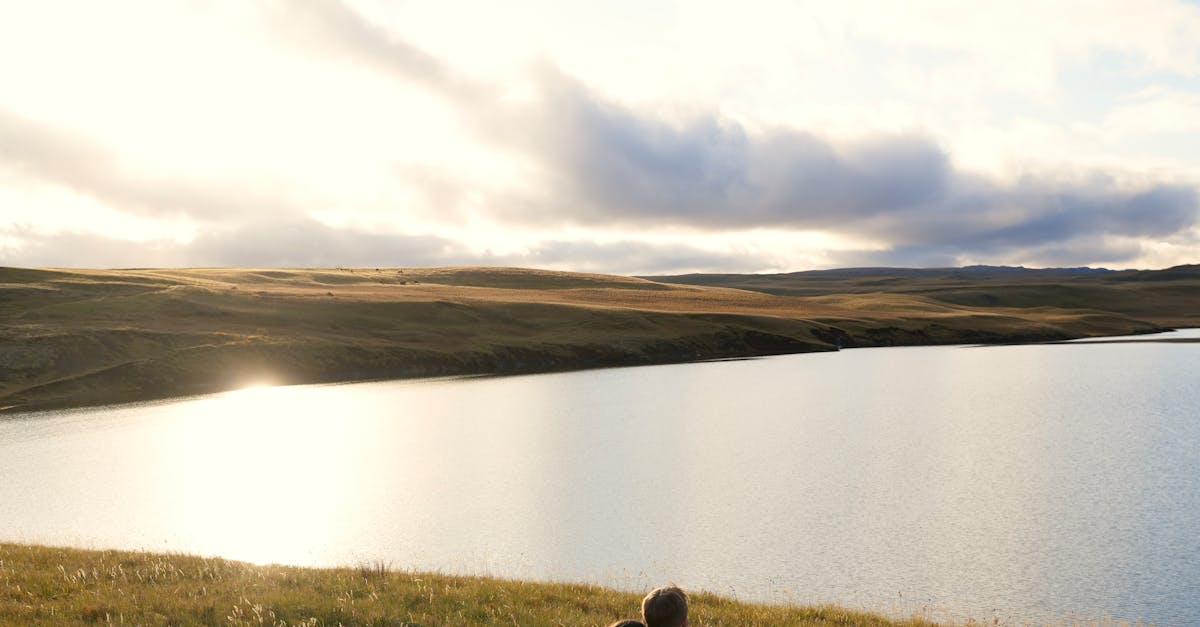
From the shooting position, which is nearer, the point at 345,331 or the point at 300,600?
the point at 300,600

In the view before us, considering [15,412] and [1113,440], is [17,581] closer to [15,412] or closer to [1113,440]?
[1113,440]

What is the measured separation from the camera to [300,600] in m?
16.5

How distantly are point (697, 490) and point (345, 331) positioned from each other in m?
101

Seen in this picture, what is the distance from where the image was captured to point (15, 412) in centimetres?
7900

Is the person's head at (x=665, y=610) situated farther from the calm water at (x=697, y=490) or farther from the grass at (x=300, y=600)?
the calm water at (x=697, y=490)

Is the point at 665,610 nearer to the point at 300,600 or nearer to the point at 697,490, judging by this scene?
the point at 300,600

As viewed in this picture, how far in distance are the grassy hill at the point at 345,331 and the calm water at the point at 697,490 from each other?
23.5m

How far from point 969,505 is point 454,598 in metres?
26.3

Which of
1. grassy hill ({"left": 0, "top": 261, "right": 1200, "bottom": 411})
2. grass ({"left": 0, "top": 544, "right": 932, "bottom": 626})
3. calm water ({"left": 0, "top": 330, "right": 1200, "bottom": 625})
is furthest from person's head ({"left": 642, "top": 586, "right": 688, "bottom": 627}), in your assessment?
grassy hill ({"left": 0, "top": 261, "right": 1200, "bottom": 411})

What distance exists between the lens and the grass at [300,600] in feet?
50.6

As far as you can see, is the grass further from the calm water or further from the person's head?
the person's head

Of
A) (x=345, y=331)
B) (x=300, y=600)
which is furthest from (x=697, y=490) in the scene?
(x=345, y=331)

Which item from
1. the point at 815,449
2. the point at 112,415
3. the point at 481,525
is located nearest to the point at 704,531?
the point at 481,525

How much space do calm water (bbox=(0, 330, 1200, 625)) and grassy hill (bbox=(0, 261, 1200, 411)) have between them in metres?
23.5
